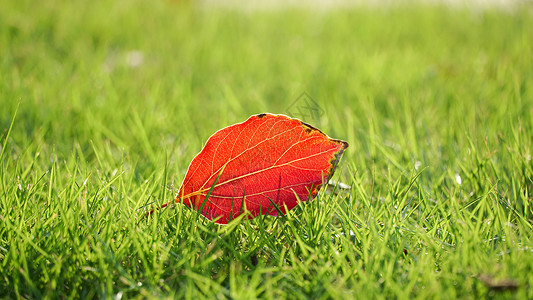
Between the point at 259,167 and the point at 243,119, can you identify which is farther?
the point at 243,119

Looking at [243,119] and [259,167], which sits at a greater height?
[259,167]

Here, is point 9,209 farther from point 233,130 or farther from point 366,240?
point 366,240

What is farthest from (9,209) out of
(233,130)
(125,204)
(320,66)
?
(320,66)

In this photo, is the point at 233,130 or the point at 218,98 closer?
the point at 233,130
